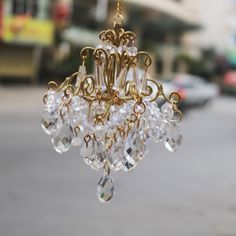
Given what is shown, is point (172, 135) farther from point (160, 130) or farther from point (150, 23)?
point (150, 23)

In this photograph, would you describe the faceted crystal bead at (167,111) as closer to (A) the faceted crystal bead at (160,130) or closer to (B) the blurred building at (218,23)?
(A) the faceted crystal bead at (160,130)

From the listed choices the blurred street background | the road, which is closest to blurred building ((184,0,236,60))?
the blurred street background

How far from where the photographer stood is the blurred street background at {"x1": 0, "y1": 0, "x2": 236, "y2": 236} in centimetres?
632

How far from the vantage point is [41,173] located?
867 centimetres

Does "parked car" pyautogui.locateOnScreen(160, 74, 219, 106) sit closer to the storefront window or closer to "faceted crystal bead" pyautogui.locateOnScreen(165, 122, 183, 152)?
the storefront window

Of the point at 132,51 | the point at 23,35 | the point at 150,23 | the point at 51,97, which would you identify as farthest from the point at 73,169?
the point at 150,23

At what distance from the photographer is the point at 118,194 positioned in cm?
777

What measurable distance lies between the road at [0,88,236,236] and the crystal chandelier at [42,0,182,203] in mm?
3757

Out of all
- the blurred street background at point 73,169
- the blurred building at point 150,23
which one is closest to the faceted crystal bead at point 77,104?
the blurred street background at point 73,169

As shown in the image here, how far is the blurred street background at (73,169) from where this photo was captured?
632 centimetres

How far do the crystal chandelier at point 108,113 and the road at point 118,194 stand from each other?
12.3 feet

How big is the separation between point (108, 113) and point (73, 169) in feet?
23.6

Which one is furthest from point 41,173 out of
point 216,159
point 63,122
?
point 63,122

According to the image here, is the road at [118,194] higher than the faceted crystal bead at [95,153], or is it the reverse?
the faceted crystal bead at [95,153]
